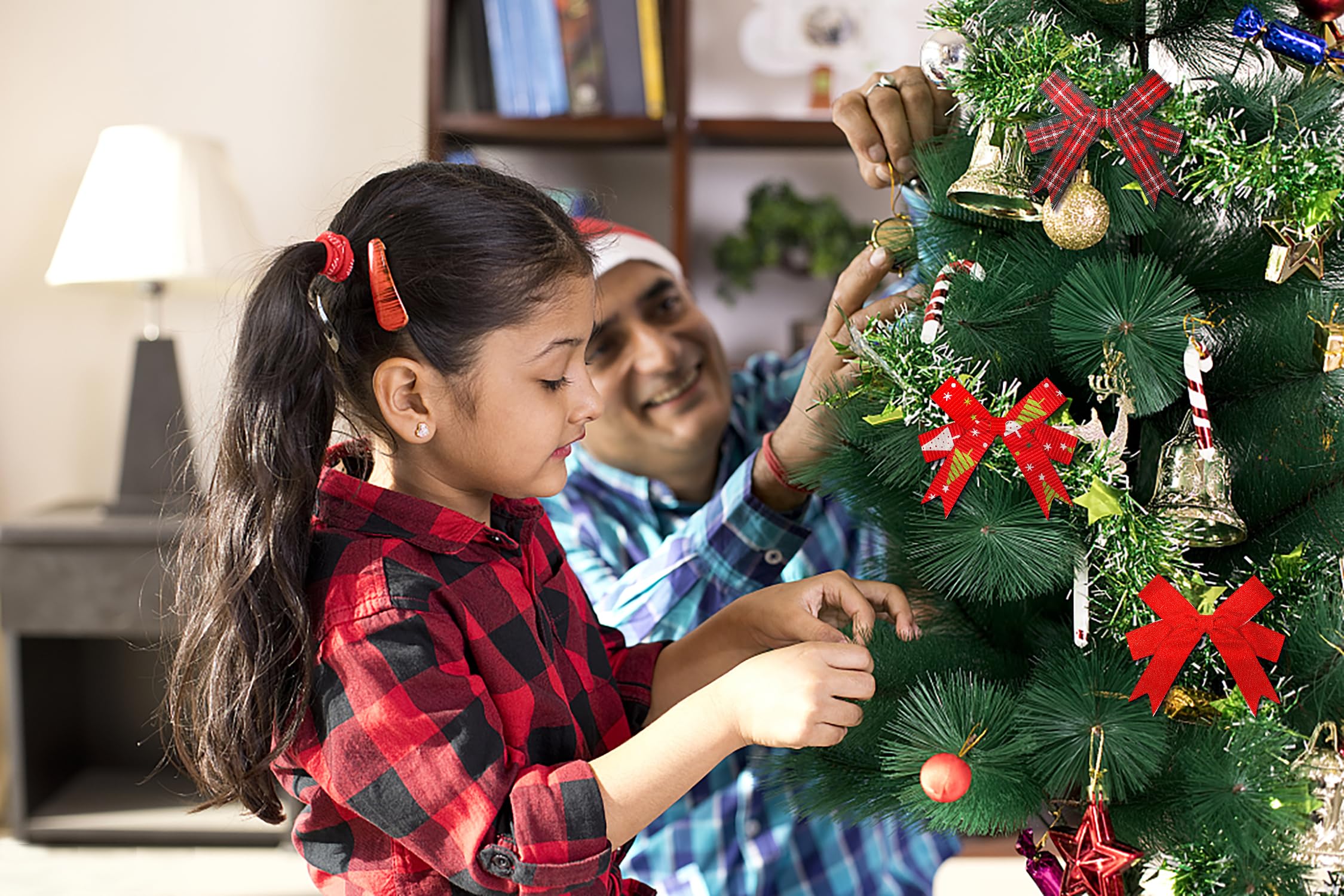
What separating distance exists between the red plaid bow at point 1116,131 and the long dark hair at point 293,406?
14.2 inches

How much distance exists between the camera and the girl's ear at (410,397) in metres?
0.78

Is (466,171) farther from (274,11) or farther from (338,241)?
(274,11)

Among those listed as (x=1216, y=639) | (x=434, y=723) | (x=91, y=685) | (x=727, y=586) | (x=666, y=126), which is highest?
(x=666, y=126)

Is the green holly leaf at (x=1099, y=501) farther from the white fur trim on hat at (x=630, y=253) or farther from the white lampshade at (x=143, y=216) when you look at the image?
the white lampshade at (x=143, y=216)

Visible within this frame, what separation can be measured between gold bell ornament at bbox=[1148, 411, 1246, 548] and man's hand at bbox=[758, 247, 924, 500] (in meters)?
0.19

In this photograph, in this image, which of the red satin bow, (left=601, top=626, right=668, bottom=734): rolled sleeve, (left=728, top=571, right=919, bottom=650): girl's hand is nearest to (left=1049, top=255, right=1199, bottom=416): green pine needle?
the red satin bow

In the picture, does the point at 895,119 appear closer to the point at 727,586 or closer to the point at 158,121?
the point at 727,586

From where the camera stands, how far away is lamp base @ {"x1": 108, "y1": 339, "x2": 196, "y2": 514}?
83.6 inches

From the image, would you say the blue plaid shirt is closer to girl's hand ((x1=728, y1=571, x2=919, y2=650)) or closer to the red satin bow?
girl's hand ((x1=728, y1=571, x2=919, y2=650))

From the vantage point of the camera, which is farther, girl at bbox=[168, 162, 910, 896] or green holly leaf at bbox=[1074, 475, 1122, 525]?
girl at bbox=[168, 162, 910, 896]

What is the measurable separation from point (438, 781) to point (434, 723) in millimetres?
35

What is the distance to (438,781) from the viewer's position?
0.69m

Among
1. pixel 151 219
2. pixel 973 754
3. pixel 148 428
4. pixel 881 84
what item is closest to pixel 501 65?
pixel 151 219

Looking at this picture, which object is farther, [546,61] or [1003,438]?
[546,61]
